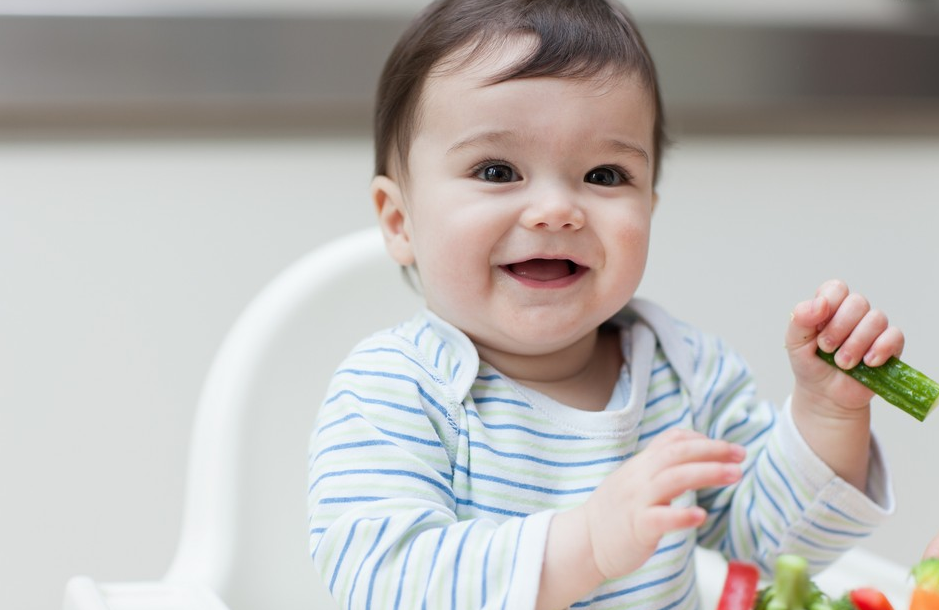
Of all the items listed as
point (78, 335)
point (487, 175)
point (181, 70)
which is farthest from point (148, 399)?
point (487, 175)

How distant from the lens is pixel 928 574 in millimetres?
451

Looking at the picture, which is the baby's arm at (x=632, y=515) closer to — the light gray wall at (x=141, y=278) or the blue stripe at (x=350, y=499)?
the blue stripe at (x=350, y=499)

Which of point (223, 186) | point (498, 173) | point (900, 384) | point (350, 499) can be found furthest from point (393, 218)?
point (223, 186)

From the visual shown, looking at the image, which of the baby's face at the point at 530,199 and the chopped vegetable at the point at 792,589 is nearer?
the chopped vegetable at the point at 792,589

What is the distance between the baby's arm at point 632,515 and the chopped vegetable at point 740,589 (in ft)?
0.10

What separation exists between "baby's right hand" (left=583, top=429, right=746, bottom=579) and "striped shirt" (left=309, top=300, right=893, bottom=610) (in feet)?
0.12

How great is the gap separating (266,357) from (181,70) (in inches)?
14.2

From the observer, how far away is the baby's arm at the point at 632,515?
47 centimetres

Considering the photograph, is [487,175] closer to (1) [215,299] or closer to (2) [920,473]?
(1) [215,299]

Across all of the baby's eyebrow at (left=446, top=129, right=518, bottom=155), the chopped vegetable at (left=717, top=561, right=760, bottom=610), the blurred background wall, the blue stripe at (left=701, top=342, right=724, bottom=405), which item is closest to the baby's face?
the baby's eyebrow at (left=446, top=129, right=518, bottom=155)

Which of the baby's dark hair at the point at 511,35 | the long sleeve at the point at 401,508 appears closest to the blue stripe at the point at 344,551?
the long sleeve at the point at 401,508

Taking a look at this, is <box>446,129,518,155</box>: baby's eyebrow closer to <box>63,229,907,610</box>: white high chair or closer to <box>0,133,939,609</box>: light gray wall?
<box>63,229,907,610</box>: white high chair

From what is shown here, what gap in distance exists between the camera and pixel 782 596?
42 cm

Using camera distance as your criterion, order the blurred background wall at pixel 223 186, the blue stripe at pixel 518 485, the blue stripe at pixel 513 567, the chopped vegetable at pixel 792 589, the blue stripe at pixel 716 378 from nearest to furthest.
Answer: the chopped vegetable at pixel 792 589
the blue stripe at pixel 513 567
the blue stripe at pixel 518 485
the blue stripe at pixel 716 378
the blurred background wall at pixel 223 186
